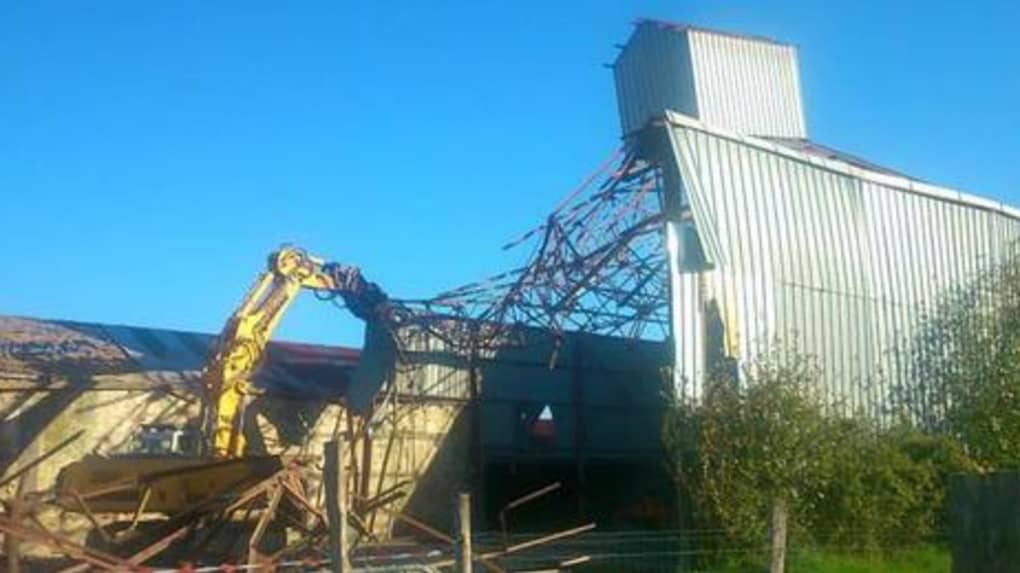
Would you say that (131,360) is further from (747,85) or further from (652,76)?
(747,85)

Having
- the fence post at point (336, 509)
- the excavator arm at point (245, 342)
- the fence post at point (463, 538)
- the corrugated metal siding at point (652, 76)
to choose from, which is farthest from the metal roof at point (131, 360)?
the fence post at point (336, 509)

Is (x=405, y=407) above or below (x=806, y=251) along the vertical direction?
below

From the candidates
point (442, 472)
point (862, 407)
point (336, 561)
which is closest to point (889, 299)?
point (862, 407)

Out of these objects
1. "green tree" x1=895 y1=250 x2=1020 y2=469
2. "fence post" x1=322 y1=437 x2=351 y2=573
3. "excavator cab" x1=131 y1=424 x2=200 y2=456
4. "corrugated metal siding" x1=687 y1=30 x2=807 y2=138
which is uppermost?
"corrugated metal siding" x1=687 y1=30 x2=807 y2=138

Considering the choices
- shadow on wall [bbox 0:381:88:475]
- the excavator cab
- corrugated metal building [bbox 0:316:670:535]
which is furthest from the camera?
the excavator cab

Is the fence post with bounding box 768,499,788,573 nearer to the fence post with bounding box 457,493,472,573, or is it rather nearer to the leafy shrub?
the leafy shrub

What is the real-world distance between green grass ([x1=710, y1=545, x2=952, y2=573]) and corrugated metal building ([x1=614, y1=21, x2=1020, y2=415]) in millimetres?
2866

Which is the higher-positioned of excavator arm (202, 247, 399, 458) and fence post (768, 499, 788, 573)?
excavator arm (202, 247, 399, 458)

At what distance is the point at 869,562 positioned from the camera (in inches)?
773

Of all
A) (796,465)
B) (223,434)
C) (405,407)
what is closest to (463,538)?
(796,465)

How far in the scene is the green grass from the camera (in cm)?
1850

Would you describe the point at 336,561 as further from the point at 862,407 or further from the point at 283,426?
the point at 283,426

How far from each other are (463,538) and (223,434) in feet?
34.2

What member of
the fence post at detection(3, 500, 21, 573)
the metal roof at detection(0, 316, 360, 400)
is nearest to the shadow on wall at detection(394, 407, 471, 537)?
the metal roof at detection(0, 316, 360, 400)
